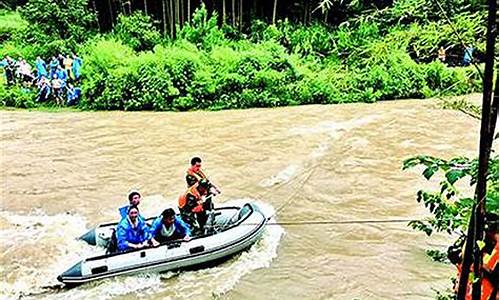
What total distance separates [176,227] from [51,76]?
10868mm

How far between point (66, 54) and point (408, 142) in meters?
10.7

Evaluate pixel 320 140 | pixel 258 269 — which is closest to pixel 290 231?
pixel 258 269

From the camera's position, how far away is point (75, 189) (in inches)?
404

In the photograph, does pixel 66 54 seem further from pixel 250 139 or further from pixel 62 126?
pixel 250 139

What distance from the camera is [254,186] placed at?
10180 mm

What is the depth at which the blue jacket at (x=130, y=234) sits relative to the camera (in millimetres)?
6953

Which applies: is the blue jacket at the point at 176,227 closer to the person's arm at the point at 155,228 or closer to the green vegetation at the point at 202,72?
the person's arm at the point at 155,228

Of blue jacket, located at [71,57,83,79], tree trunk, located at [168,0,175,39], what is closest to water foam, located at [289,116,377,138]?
blue jacket, located at [71,57,83,79]

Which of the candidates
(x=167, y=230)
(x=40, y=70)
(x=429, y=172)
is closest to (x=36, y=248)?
(x=167, y=230)

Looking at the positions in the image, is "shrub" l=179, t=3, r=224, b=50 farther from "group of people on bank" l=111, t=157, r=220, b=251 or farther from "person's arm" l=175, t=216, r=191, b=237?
"person's arm" l=175, t=216, r=191, b=237

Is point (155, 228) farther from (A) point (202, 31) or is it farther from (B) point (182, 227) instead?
→ (A) point (202, 31)

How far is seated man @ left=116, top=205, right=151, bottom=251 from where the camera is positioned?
6938mm

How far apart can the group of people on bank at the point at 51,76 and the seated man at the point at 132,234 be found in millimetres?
10366

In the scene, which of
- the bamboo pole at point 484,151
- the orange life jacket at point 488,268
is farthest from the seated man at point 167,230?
the bamboo pole at point 484,151
